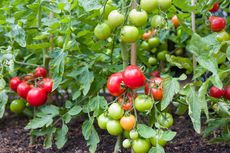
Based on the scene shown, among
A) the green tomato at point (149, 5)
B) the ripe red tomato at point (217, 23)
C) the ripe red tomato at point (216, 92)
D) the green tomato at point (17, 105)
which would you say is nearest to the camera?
the green tomato at point (149, 5)

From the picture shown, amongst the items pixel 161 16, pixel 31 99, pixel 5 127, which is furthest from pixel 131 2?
pixel 5 127

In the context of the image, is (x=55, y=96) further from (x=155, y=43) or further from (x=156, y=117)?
(x=156, y=117)

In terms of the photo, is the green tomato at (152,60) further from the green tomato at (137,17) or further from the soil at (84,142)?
the green tomato at (137,17)

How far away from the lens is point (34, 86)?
2.02 metres

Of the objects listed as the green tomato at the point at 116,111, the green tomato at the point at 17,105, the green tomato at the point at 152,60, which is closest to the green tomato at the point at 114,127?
the green tomato at the point at 116,111

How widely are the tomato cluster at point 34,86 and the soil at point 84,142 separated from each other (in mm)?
272

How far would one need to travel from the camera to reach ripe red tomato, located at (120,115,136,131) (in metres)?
1.49

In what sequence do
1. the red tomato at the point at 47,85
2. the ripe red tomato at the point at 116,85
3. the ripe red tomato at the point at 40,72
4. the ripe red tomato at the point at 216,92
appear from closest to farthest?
the ripe red tomato at the point at 116,85
the ripe red tomato at the point at 216,92
the red tomato at the point at 47,85
the ripe red tomato at the point at 40,72

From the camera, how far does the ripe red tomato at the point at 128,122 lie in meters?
1.49

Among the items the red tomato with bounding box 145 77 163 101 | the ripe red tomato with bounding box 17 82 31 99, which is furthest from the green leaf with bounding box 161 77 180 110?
the ripe red tomato with bounding box 17 82 31 99

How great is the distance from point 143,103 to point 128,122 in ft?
0.30

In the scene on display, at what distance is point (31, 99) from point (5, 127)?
28.0 inches

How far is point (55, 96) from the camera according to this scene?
2369 millimetres

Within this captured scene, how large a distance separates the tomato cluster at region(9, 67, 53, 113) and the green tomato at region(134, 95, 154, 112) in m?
0.62
